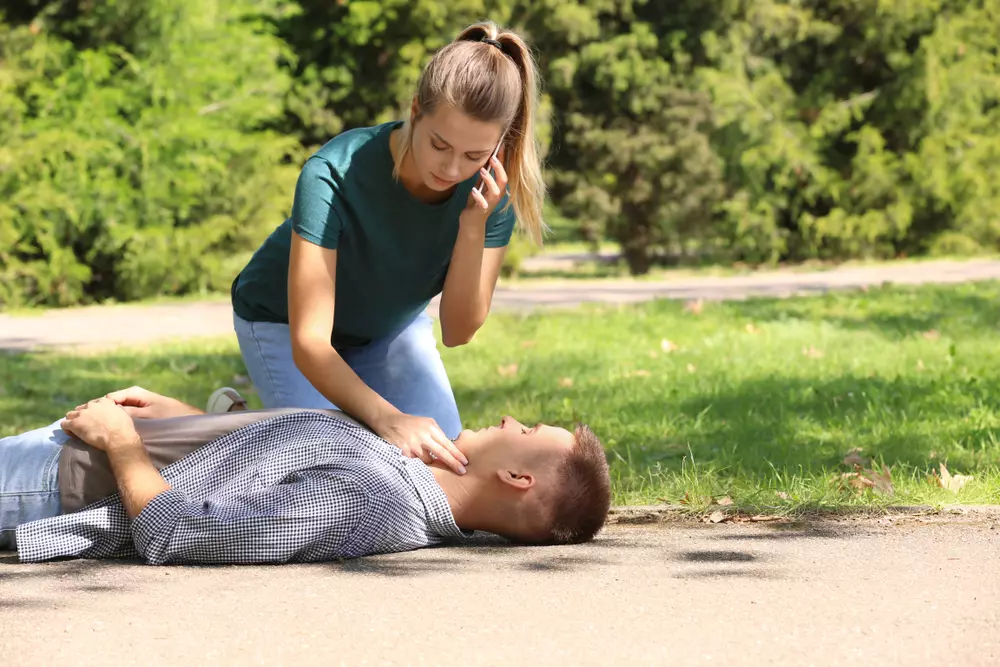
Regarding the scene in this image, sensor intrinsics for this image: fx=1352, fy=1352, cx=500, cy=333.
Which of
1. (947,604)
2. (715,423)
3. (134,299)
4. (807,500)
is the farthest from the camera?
(134,299)

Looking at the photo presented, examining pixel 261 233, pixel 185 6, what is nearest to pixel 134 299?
pixel 261 233

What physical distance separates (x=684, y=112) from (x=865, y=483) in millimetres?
17980

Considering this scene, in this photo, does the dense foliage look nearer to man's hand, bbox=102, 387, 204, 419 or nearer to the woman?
the woman

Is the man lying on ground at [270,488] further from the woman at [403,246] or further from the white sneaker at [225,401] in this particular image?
the white sneaker at [225,401]

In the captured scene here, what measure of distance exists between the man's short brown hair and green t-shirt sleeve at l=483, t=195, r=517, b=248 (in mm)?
886

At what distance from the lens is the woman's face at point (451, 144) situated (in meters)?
3.91

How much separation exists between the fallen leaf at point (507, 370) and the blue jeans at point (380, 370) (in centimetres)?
334

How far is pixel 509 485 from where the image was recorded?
12.5 feet

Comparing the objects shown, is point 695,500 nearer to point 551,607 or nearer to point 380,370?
point 380,370

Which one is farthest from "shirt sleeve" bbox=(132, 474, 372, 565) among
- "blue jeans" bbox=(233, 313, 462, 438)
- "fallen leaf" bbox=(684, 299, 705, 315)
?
"fallen leaf" bbox=(684, 299, 705, 315)

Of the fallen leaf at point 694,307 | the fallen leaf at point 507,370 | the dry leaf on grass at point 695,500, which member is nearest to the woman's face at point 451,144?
the dry leaf on grass at point 695,500

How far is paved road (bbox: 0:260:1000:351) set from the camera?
11.2 m

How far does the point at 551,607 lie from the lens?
3.25m

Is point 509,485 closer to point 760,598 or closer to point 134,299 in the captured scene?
point 760,598
